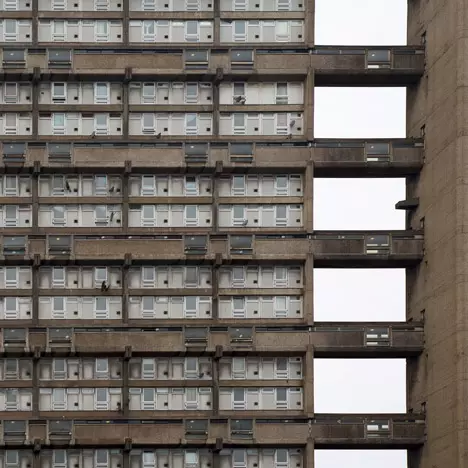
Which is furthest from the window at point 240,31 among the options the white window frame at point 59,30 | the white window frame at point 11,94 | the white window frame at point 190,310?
the white window frame at point 190,310

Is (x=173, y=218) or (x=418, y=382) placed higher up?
(x=173, y=218)

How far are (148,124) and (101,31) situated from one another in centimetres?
583

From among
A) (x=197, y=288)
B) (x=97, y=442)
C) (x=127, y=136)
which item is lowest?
(x=97, y=442)

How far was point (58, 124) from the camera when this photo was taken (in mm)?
112812

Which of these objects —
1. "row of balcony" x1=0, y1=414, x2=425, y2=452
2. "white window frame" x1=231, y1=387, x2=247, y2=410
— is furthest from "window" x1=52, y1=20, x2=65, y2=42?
"white window frame" x1=231, y1=387, x2=247, y2=410

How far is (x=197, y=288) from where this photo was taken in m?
112

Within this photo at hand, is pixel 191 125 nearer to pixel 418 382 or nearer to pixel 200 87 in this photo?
pixel 200 87

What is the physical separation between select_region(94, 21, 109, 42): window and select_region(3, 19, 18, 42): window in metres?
4.42

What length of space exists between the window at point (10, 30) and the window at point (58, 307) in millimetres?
14575

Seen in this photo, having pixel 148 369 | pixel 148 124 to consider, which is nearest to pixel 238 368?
pixel 148 369

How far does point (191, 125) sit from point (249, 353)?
13066 mm

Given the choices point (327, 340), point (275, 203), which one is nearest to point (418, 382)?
point (327, 340)

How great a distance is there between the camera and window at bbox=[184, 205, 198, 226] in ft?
367

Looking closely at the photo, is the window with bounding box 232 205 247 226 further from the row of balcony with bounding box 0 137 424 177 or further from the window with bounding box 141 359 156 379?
the window with bounding box 141 359 156 379
